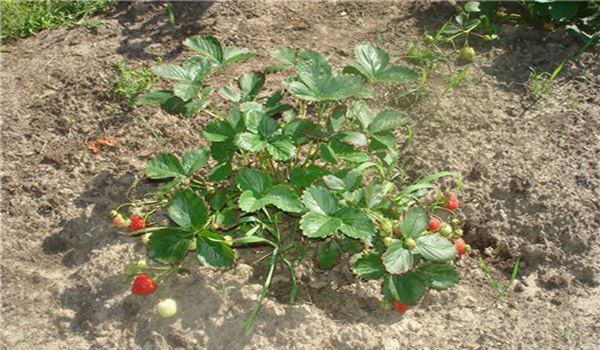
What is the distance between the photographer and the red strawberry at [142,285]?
211 centimetres

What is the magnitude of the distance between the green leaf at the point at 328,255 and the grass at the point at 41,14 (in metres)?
1.75

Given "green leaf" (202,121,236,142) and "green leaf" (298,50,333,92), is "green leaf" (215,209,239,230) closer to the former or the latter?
"green leaf" (202,121,236,142)

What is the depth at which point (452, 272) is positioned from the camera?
2.05 metres

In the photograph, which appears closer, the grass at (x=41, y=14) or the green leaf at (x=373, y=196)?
the green leaf at (x=373, y=196)

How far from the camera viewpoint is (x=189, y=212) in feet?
6.72

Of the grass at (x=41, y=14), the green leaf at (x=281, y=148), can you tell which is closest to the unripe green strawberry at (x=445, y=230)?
the green leaf at (x=281, y=148)

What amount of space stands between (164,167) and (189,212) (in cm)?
20

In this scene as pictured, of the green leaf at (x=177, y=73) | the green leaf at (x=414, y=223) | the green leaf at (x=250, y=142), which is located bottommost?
the green leaf at (x=414, y=223)

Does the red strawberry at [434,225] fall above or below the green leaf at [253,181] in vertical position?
below

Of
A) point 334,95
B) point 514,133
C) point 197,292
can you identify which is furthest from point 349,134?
point 514,133

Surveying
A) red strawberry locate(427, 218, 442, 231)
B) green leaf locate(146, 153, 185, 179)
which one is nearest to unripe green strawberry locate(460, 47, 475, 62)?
red strawberry locate(427, 218, 442, 231)

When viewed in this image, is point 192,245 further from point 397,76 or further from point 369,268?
point 397,76

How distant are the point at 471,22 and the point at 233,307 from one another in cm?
173

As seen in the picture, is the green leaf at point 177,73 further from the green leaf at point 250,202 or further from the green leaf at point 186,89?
the green leaf at point 250,202
